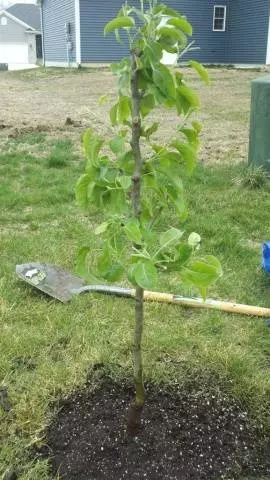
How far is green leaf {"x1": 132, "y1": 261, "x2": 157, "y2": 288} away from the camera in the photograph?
144 centimetres

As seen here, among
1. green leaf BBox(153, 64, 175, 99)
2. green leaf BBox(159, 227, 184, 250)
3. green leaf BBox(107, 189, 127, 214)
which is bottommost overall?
green leaf BBox(159, 227, 184, 250)

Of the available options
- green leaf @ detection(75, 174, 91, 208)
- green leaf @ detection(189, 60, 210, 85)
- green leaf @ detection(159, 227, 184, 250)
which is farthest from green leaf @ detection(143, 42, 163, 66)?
green leaf @ detection(159, 227, 184, 250)

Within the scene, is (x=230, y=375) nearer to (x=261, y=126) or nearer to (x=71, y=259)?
(x=71, y=259)

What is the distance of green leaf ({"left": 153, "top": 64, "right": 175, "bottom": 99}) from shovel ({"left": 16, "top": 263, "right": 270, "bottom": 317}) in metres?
1.80

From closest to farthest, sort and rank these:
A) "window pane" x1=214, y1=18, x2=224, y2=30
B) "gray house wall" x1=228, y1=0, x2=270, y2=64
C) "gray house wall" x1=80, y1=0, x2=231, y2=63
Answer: "gray house wall" x1=228, y1=0, x2=270, y2=64, "gray house wall" x1=80, y1=0, x2=231, y2=63, "window pane" x1=214, y1=18, x2=224, y2=30

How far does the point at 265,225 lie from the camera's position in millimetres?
4426

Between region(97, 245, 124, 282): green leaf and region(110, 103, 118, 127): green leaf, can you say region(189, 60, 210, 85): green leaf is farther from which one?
region(97, 245, 124, 282): green leaf

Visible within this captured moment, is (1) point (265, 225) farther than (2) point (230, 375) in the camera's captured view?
Yes

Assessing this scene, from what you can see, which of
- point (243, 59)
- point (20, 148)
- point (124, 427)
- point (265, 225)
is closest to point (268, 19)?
point (243, 59)

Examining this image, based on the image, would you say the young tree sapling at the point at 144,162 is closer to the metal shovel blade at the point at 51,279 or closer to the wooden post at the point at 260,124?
the metal shovel blade at the point at 51,279

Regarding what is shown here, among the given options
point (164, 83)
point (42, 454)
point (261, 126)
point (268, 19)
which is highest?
point (268, 19)

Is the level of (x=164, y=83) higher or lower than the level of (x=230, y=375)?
higher

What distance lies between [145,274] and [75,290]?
1.85 metres

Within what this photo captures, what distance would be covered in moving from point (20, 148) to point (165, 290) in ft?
15.9
